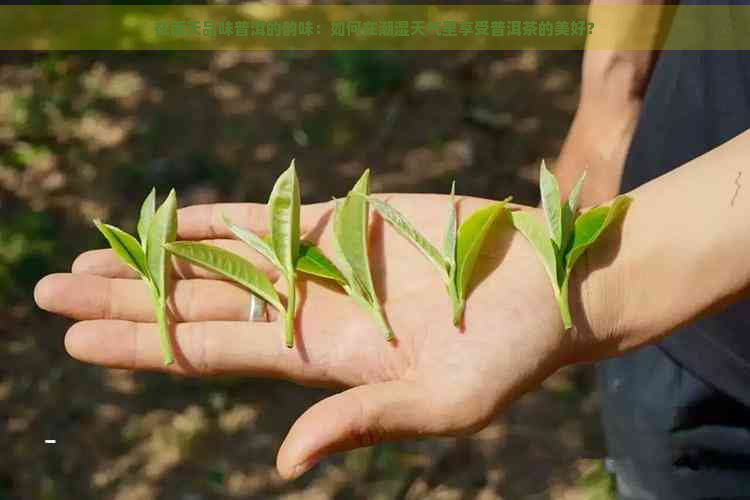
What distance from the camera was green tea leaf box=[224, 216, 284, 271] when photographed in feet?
5.29

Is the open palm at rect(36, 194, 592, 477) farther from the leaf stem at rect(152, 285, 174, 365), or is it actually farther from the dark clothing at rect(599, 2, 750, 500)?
the dark clothing at rect(599, 2, 750, 500)

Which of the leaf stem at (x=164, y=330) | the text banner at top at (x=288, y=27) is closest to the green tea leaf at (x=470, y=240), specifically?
the leaf stem at (x=164, y=330)

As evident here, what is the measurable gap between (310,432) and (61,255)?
195 cm

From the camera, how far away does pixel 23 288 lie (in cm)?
289

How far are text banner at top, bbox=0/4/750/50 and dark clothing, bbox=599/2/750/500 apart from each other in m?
2.17

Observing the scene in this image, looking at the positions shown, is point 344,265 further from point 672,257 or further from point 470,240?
point 672,257

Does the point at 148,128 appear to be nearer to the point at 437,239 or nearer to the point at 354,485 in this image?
the point at 354,485

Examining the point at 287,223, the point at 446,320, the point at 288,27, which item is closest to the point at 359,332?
the point at 446,320

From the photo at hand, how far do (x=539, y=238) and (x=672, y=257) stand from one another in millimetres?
214

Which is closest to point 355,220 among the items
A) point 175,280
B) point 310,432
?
point 175,280

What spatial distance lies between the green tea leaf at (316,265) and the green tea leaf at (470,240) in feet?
0.68

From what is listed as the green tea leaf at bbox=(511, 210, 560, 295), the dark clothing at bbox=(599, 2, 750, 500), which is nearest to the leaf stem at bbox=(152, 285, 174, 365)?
the green tea leaf at bbox=(511, 210, 560, 295)

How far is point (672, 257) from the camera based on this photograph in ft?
4.71

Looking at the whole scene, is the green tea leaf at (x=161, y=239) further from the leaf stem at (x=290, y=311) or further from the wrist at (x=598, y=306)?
the wrist at (x=598, y=306)
